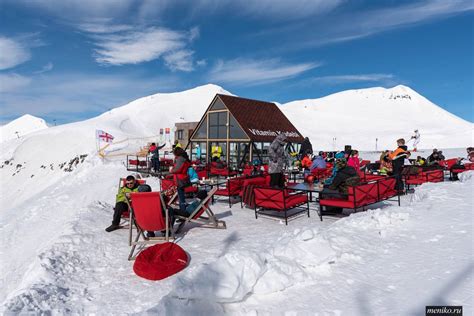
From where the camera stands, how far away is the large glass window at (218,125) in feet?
60.6

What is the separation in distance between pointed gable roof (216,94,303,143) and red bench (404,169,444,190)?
8823 millimetres

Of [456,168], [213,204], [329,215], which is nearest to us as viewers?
[329,215]

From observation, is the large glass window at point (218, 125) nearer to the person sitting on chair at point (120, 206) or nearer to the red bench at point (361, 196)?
the person sitting on chair at point (120, 206)

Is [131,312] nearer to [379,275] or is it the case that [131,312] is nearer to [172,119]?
[379,275]

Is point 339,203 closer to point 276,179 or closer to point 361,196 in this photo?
point 361,196

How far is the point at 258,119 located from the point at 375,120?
252 feet

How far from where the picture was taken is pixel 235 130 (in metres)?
18.0

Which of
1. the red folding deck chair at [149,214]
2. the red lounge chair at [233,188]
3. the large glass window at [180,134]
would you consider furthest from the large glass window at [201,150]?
the red folding deck chair at [149,214]

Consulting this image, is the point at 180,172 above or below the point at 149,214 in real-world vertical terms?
above

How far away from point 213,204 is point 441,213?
5882mm

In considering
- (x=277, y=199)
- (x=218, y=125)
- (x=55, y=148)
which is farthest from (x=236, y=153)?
(x=55, y=148)

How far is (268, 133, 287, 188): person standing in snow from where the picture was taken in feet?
26.3

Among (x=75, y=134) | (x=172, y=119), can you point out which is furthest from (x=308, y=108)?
(x=75, y=134)

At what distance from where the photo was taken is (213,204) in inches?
366
